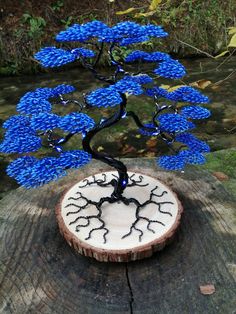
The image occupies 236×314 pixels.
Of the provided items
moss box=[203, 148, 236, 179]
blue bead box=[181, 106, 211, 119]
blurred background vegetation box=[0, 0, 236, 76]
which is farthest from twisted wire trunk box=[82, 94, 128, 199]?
blurred background vegetation box=[0, 0, 236, 76]

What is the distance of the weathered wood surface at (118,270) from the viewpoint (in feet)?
5.56

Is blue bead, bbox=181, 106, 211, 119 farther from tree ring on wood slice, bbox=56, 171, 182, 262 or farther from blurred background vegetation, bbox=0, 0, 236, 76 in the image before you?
blurred background vegetation, bbox=0, 0, 236, 76

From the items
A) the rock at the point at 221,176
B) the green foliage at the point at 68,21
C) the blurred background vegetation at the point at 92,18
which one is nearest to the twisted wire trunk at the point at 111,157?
the rock at the point at 221,176

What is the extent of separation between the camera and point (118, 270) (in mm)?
1858

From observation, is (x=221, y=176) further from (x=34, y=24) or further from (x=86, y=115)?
(x=34, y=24)

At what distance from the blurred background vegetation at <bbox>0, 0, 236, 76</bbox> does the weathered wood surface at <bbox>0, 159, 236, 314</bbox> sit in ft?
13.4

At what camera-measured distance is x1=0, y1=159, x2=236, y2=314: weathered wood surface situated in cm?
169

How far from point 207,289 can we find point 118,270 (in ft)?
1.35

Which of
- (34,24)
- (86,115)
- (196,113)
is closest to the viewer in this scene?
(86,115)

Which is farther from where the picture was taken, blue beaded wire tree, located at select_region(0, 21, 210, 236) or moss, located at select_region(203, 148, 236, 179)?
moss, located at select_region(203, 148, 236, 179)

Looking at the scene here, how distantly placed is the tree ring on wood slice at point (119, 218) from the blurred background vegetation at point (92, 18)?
407 centimetres

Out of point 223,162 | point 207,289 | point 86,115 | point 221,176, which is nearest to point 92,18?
point 223,162

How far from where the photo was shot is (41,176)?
5.45ft

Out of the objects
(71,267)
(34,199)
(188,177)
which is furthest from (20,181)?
(188,177)
